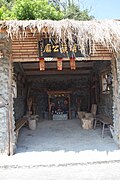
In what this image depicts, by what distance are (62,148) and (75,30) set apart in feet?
8.50

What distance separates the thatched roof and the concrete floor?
2.18 metres

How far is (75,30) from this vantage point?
4809mm

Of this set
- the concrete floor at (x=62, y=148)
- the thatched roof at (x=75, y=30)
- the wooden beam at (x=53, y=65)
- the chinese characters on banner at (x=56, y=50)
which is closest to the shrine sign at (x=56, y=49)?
the chinese characters on banner at (x=56, y=50)

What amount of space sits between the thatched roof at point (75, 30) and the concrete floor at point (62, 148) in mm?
2179

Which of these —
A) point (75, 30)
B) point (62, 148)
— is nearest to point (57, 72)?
point (62, 148)

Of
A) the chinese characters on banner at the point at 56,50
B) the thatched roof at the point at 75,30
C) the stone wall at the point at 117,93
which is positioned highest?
the thatched roof at the point at 75,30

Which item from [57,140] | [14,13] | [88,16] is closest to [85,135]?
[57,140]

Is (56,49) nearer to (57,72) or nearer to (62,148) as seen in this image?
(62,148)

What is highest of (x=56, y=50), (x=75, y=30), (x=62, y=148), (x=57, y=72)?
Answer: (x=75, y=30)

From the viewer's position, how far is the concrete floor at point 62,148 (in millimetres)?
4629

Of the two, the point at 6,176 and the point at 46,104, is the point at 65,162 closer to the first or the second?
the point at 6,176

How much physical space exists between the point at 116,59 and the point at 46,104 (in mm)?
5732

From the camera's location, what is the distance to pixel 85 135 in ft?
22.7

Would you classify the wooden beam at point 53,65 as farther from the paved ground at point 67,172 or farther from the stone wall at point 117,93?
the paved ground at point 67,172
